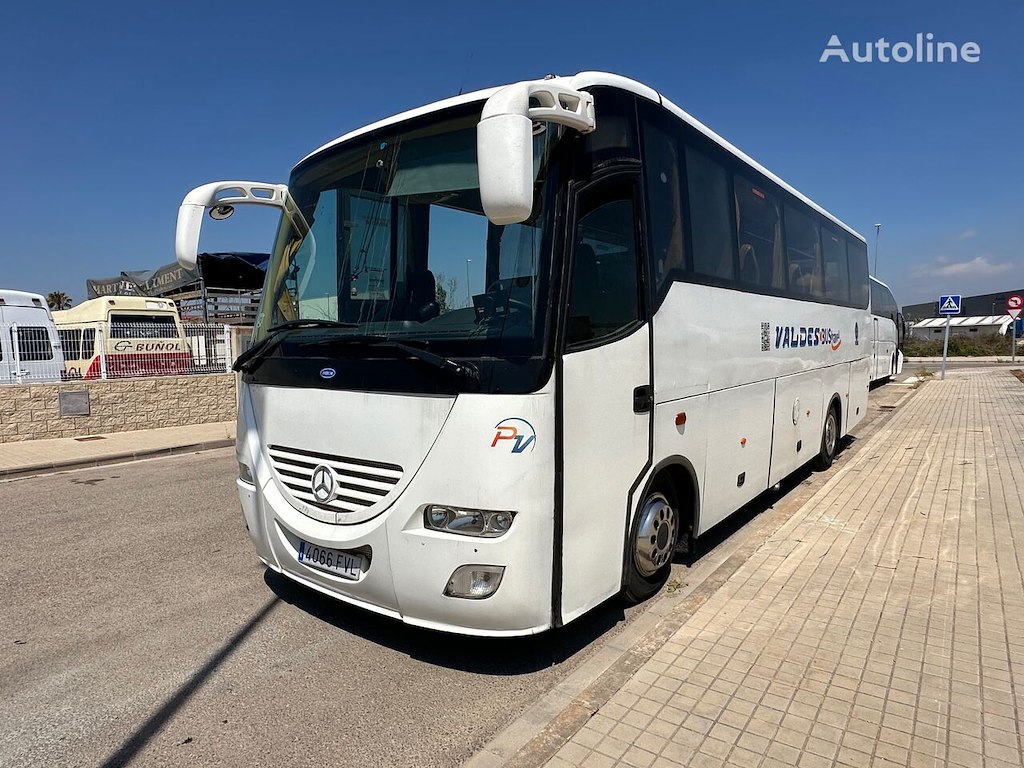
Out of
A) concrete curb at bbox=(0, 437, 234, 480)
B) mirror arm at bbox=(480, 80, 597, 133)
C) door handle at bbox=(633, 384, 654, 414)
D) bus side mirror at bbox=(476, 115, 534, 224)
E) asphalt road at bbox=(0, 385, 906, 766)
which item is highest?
mirror arm at bbox=(480, 80, 597, 133)

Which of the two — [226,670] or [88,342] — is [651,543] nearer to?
[226,670]

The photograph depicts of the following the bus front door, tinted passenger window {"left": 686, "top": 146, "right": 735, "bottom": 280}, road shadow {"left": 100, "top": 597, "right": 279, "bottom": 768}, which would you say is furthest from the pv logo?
tinted passenger window {"left": 686, "top": 146, "right": 735, "bottom": 280}

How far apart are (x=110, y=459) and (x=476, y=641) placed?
9445 mm

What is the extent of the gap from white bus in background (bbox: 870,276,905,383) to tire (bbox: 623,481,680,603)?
1818 cm

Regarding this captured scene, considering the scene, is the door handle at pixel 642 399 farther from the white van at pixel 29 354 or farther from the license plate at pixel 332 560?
the white van at pixel 29 354

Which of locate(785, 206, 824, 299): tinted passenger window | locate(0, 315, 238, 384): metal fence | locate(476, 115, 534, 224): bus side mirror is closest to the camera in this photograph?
locate(476, 115, 534, 224): bus side mirror

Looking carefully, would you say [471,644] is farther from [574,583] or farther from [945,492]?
[945,492]

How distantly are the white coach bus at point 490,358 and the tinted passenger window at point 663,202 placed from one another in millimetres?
20

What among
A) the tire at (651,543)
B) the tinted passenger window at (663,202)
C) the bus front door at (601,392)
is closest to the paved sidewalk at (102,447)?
the tire at (651,543)

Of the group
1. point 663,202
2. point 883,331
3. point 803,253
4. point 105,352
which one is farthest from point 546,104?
point 883,331

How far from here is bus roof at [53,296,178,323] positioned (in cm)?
1753

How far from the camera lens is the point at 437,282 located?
142 inches

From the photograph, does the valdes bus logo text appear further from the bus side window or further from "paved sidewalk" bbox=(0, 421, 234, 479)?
the bus side window

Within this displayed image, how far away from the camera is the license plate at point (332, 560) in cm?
354
